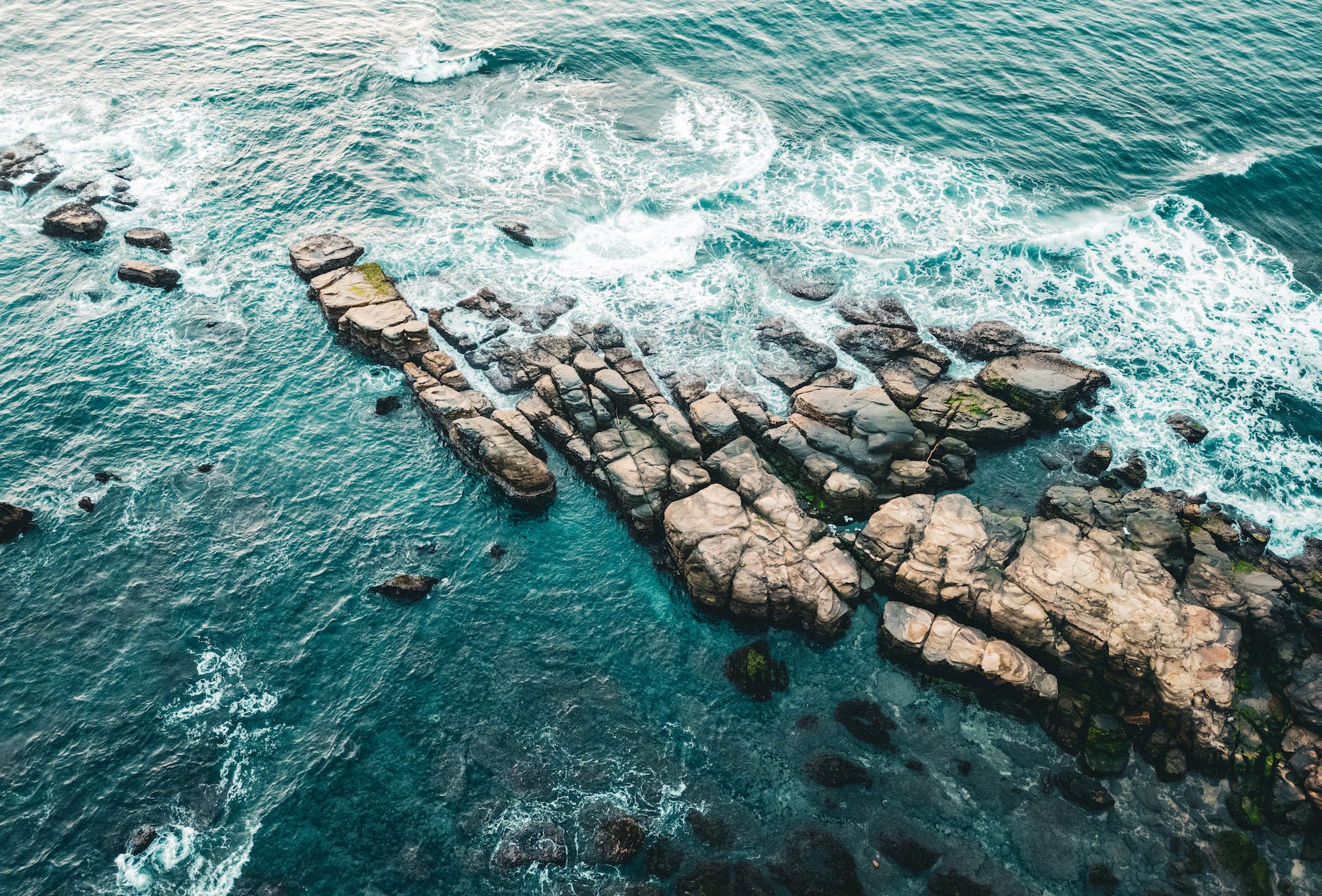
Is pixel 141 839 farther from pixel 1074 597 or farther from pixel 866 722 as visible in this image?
pixel 1074 597

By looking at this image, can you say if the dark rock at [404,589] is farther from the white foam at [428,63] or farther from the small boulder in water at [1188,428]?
the white foam at [428,63]

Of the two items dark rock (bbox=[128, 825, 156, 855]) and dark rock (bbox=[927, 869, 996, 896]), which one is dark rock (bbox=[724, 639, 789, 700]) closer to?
dark rock (bbox=[927, 869, 996, 896])

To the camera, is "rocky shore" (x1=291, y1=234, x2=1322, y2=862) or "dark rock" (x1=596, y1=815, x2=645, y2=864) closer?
"dark rock" (x1=596, y1=815, x2=645, y2=864)

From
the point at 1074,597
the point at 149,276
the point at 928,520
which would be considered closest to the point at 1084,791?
the point at 1074,597

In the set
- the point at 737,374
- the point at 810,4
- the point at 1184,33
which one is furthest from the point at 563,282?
the point at 1184,33

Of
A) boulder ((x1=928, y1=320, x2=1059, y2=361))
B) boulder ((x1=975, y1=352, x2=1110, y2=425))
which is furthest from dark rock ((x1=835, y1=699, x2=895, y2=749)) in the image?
boulder ((x1=928, y1=320, x2=1059, y2=361))

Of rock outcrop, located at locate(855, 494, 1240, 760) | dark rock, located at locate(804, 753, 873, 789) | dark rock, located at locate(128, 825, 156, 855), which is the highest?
rock outcrop, located at locate(855, 494, 1240, 760)

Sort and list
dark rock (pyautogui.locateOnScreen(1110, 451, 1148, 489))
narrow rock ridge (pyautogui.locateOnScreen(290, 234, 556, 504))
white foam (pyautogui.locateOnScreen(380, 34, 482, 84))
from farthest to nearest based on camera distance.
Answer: white foam (pyautogui.locateOnScreen(380, 34, 482, 84)) < dark rock (pyautogui.locateOnScreen(1110, 451, 1148, 489)) < narrow rock ridge (pyautogui.locateOnScreen(290, 234, 556, 504))

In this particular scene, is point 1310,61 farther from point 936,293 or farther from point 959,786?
point 959,786
